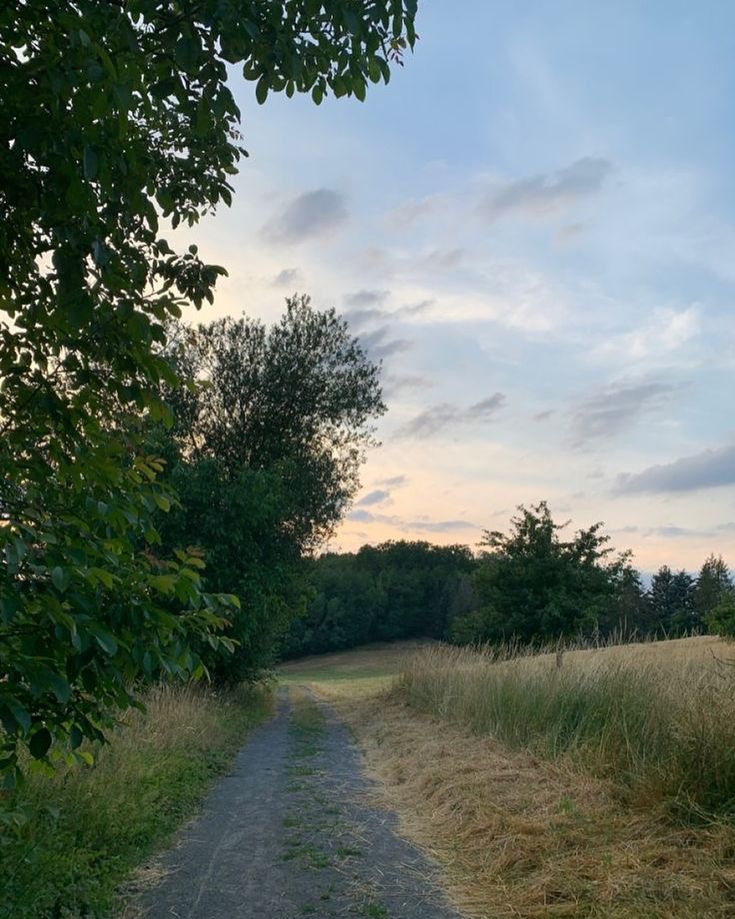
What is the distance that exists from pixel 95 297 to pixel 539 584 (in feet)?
97.7

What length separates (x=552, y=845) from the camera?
5996mm

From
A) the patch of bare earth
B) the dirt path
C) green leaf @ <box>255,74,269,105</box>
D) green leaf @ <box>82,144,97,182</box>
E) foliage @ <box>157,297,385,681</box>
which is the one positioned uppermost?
foliage @ <box>157,297,385,681</box>

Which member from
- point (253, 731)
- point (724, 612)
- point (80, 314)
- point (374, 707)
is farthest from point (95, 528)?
point (724, 612)

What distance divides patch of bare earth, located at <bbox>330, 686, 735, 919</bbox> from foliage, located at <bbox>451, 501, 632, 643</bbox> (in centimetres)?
2079

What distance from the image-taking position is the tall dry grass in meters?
6.11

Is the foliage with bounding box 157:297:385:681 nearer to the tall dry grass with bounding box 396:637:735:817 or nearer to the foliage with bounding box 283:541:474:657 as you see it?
the tall dry grass with bounding box 396:637:735:817

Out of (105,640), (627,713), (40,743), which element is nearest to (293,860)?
(627,713)

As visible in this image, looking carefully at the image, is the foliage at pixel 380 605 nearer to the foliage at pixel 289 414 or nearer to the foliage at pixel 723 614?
the foliage at pixel 723 614

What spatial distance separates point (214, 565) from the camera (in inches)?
768

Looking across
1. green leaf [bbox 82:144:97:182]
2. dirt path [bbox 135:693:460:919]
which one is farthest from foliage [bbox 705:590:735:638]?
green leaf [bbox 82:144:97:182]

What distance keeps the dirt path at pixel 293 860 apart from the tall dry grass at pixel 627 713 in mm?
2142

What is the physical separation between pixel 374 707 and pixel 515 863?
15.3m

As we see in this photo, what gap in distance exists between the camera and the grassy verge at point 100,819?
4719 mm

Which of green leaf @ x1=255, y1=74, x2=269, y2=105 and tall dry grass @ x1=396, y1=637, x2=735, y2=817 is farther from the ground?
green leaf @ x1=255, y1=74, x2=269, y2=105
